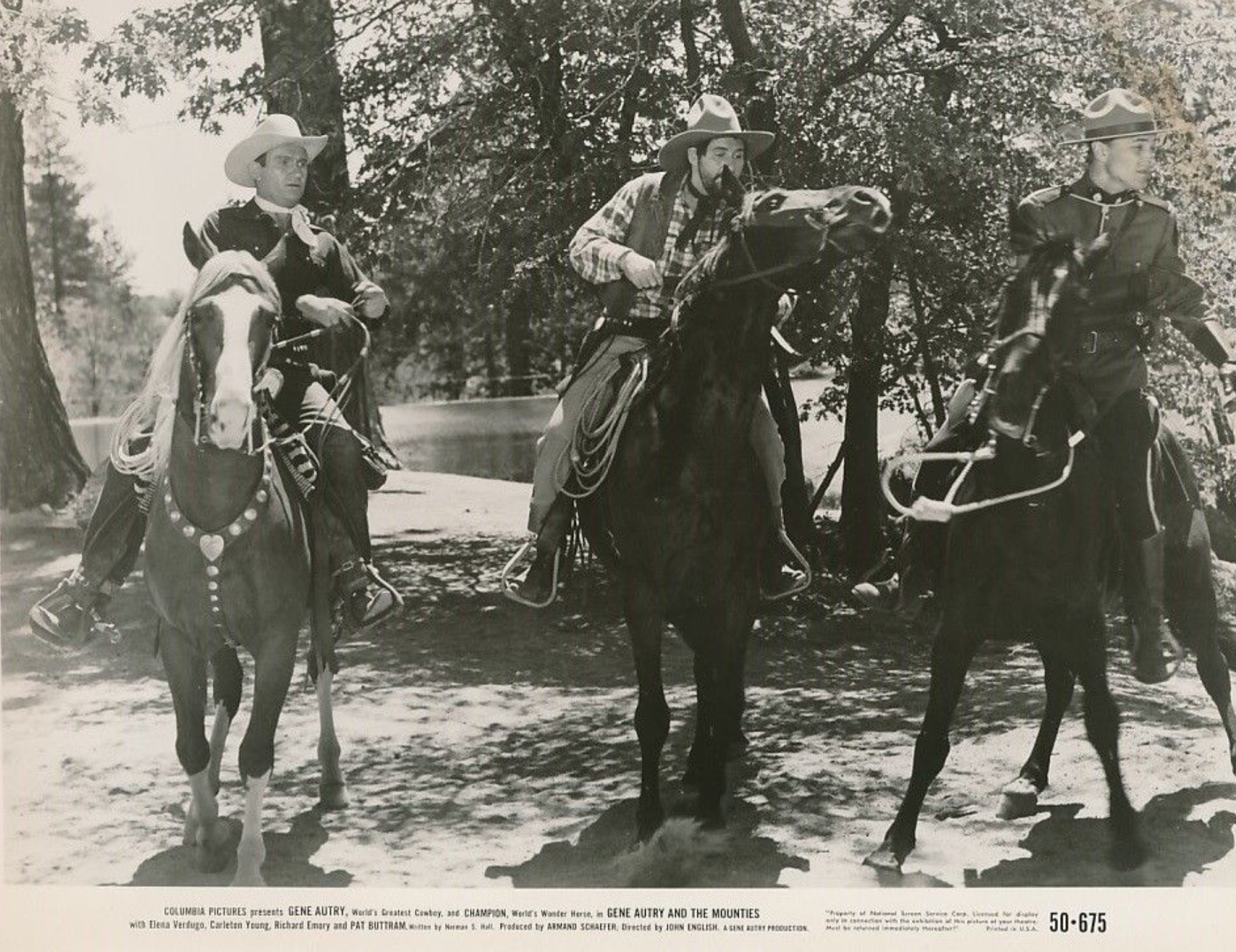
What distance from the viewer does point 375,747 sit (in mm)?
5957

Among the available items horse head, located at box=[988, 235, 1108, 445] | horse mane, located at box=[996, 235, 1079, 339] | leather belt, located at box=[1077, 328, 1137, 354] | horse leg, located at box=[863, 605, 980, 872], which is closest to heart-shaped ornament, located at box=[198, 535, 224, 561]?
horse leg, located at box=[863, 605, 980, 872]

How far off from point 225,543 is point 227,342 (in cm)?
72

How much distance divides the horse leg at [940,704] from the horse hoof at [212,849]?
2.47 meters

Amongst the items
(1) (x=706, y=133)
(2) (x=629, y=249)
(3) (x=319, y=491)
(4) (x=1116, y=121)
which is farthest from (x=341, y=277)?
(4) (x=1116, y=121)

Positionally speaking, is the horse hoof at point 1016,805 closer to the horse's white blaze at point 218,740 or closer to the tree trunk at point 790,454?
the tree trunk at point 790,454

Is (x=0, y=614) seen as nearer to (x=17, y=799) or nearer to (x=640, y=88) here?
(x=17, y=799)

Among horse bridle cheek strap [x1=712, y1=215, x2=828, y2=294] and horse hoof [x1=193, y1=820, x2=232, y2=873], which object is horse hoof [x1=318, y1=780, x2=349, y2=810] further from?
horse bridle cheek strap [x1=712, y1=215, x2=828, y2=294]

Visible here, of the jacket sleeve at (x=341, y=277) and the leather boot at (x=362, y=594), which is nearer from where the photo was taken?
the leather boot at (x=362, y=594)

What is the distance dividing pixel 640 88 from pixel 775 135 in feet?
2.35

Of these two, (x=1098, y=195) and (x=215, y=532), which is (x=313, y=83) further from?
(x=1098, y=195)

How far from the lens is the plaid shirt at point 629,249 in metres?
5.30

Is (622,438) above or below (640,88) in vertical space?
below

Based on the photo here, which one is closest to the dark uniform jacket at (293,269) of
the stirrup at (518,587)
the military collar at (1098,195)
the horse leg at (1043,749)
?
the stirrup at (518,587)

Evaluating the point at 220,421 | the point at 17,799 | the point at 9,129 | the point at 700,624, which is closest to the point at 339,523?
the point at 220,421
